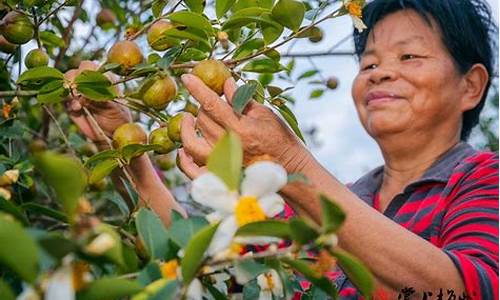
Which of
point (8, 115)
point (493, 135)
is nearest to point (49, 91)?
point (8, 115)

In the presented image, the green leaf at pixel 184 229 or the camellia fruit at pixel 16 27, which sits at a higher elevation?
the camellia fruit at pixel 16 27

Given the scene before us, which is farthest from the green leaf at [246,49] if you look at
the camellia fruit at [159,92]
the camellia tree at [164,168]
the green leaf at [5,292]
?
the green leaf at [5,292]

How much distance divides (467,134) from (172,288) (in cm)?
138

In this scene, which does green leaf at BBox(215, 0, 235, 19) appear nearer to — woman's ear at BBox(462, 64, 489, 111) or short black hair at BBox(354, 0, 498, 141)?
short black hair at BBox(354, 0, 498, 141)

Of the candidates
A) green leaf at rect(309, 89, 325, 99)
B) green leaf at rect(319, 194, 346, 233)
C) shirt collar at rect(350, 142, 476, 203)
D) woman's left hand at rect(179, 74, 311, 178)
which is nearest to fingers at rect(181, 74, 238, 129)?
woman's left hand at rect(179, 74, 311, 178)

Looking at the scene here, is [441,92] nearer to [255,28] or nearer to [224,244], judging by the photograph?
[255,28]

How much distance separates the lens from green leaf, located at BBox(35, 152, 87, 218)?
385 millimetres

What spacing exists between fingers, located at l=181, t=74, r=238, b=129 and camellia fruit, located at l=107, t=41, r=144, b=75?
0.31 feet

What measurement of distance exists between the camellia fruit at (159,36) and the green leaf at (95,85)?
9 cm

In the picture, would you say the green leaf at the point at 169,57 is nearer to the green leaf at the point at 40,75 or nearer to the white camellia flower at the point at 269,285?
the green leaf at the point at 40,75

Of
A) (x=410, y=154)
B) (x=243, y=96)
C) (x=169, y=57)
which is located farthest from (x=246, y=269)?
(x=410, y=154)

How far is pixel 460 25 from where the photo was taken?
1.52 meters

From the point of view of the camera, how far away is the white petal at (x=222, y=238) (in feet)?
1.59

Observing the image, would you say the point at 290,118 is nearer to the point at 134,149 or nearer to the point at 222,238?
the point at 134,149
